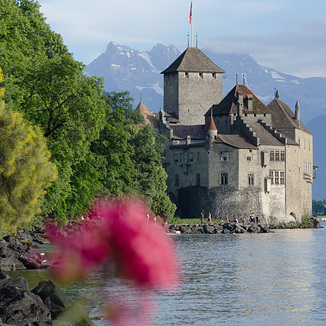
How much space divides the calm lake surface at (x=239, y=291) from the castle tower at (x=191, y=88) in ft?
243

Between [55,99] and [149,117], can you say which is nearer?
[55,99]

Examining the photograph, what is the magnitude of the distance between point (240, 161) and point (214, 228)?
50.7 feet

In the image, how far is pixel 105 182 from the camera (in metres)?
65.8

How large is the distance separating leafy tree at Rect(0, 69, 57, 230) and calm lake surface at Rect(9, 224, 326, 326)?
3007mm

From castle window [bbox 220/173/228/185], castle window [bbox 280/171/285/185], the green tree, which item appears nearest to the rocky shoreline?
the green tree

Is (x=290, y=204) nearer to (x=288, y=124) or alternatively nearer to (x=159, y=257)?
(x=288, y=124)

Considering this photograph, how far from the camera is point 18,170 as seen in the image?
109 ft

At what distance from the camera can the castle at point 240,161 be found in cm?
11031

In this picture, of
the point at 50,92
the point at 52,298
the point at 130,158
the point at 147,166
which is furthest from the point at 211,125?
the point at 52,298

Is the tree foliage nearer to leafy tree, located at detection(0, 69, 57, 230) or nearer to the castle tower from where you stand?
leafy tree, located at detection(0, 69, 57, 230)

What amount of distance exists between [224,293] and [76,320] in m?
11.6

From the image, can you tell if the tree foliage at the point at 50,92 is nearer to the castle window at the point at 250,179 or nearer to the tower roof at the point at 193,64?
the castle window at the point at 250,179

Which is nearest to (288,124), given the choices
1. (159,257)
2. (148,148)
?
(148,148)

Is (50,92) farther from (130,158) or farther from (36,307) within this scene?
(130,158)
